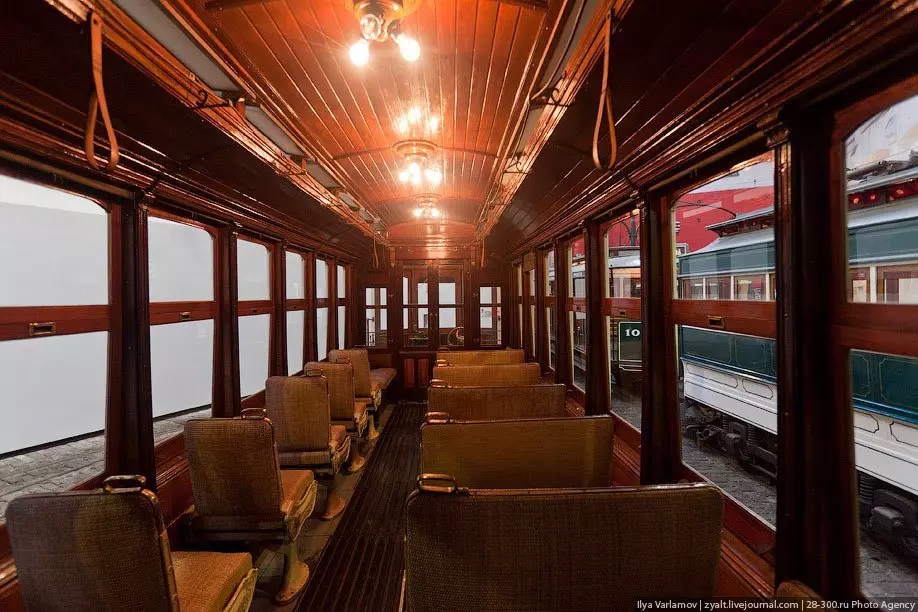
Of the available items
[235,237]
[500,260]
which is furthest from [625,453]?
[500,260]

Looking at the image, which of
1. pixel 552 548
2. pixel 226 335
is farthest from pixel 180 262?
pixel 552 548

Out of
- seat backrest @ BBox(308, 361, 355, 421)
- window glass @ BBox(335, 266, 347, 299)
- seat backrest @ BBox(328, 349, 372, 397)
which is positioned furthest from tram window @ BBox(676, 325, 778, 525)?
window glass @ BBox(335, 266, 347, 299)

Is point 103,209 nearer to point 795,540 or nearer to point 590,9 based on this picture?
point 590,9

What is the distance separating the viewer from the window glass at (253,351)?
3.53 meters

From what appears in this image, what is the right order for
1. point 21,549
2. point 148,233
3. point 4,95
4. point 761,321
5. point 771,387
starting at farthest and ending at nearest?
point 771,387 → point 148,233 → point 761,321 → point 4,95 → point 21,549

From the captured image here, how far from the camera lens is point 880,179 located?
187cm

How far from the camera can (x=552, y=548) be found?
3.65 ft

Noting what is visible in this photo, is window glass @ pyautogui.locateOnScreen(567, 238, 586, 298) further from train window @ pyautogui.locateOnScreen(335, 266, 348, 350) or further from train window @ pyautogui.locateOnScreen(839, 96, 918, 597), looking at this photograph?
train window @ pyautogui.locateOnScreen(335, 266, 348, 350)

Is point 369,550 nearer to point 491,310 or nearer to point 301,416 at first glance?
point 301,416

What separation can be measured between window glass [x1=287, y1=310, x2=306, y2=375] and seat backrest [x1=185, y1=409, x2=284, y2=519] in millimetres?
2293

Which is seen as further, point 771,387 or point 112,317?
point 771,387

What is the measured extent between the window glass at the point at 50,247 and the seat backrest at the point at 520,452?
1.90 m

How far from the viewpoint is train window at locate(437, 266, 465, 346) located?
685 cm

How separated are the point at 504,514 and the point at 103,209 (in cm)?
253
